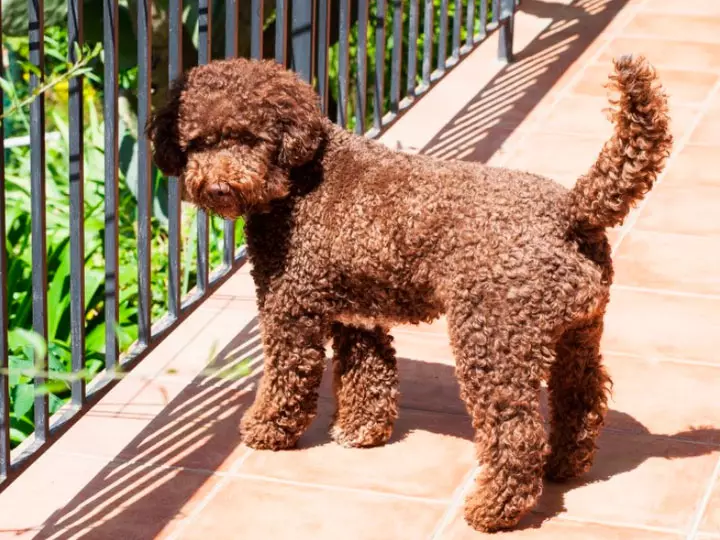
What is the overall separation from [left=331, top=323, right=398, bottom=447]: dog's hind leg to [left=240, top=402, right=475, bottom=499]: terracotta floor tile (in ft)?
0.19

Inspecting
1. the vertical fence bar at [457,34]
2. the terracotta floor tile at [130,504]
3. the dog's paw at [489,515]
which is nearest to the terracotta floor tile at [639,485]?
the dog's paw at [489,515]

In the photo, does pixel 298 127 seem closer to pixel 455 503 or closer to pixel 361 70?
pixel 455 503

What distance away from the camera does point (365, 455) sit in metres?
3.95

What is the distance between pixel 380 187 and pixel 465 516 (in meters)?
0.91

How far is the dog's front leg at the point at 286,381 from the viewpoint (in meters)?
3.75

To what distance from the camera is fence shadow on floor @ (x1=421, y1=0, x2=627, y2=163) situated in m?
6.29

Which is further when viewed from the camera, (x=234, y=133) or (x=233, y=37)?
(x=233, y=37)

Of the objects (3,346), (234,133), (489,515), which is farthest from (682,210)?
(3,346)

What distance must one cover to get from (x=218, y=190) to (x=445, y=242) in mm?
595

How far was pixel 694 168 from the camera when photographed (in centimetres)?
609

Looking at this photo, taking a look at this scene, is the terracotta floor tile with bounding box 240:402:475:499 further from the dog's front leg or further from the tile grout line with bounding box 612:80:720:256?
the tile grout line with bounding box 612:80:720:256

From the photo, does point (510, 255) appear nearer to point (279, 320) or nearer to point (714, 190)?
point (279, 320)

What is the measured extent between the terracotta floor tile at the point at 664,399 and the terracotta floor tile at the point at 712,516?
32 centimetres

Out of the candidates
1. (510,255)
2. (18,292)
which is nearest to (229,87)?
(510,255)
